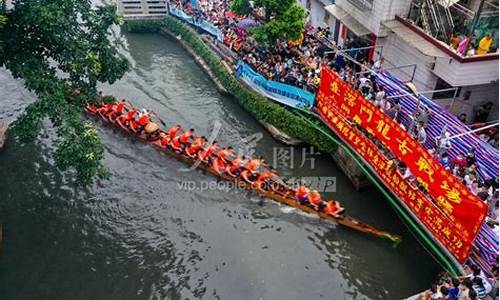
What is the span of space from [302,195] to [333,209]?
1227 millimetres

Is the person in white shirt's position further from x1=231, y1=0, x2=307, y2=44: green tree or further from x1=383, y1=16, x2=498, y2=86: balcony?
x1=231, y1=0, x2=307, y2=44: green tree

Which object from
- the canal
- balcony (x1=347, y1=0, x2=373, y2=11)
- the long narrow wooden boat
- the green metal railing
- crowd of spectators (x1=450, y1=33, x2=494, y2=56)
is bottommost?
the canal

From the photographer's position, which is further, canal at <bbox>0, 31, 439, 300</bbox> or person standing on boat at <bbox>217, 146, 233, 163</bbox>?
person standing on boat at <bbox>217, 146, 233, 163</bbox>

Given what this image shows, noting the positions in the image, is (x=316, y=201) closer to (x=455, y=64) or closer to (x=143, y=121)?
(x=455, y=64)

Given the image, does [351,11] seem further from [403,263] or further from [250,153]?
[403,263]

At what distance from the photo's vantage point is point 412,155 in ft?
45.3

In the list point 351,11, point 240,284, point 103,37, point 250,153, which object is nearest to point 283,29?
point 351,11

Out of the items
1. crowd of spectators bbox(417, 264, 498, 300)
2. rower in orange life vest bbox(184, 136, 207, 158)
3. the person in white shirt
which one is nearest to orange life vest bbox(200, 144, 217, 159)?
rower in orange life vest bbox(184, 136, 207, 158)

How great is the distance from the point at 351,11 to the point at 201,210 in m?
11.7

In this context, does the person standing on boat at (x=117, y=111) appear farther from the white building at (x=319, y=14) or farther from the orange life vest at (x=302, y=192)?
the white building at (x=319, y=14)

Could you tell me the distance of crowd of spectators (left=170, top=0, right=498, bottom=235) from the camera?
13.7 meters

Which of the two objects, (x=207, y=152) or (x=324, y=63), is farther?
(x=324, y=63)

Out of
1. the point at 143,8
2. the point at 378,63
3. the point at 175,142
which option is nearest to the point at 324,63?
the point at 378,63

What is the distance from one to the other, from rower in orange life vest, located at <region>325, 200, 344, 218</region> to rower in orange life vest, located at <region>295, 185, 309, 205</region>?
0.82 meters
